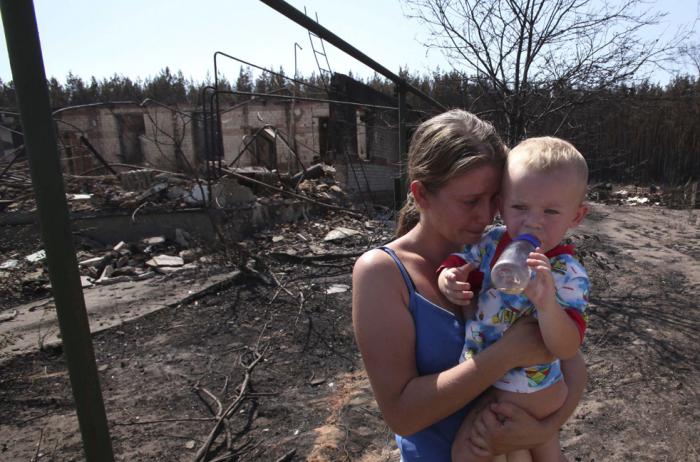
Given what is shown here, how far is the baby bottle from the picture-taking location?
0.95 m

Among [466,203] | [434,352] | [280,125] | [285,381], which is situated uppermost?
[280,125]

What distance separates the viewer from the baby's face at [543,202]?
3.39ft

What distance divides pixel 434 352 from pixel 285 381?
2.31 metres

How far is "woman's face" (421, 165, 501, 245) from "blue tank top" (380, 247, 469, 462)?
171mm

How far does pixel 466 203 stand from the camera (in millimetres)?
1108

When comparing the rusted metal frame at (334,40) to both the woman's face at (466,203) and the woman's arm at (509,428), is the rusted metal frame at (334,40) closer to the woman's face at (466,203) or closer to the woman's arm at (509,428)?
the woman's face at (466,203)

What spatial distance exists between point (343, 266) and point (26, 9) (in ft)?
Answer: 16.1

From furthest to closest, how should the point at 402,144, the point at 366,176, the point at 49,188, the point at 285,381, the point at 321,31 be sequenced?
the point at 366,176 → the point at 402,144 → the point at 285,381 → the point at 321,31 → the point at 49,188

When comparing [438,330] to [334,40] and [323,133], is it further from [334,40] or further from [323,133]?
[323,133]

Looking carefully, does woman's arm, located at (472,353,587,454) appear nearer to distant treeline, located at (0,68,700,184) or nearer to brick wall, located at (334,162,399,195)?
distant treeline, located at (0,68,700,184)

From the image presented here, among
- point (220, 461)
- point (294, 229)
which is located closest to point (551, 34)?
point (220, 461)

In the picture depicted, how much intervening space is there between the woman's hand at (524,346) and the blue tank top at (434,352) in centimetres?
13

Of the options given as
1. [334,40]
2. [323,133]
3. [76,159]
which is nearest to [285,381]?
[334,40]

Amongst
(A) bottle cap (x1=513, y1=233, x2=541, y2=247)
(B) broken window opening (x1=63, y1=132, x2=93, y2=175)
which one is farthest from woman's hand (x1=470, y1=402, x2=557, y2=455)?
(B) broken window opening (x1=63, y1=132, x2=93, y2=175)
